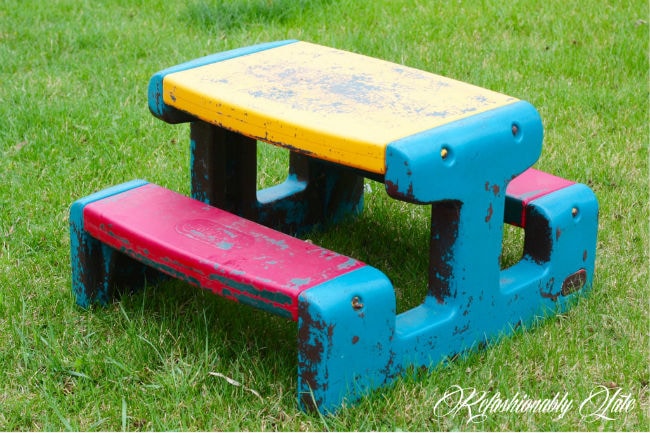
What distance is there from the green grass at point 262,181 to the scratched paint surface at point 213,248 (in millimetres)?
256

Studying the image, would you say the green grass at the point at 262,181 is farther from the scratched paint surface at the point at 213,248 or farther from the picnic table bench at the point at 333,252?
the scratched paint surface at the point at 213,248

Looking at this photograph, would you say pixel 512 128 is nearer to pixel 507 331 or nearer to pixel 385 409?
pixel 507 331

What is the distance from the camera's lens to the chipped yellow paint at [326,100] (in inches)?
96.8

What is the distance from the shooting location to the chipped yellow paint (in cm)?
246

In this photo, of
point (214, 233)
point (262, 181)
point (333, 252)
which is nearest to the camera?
point (333, 252)

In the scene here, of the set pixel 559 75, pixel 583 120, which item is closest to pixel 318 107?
pixel 583 120

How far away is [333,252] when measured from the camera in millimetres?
2553

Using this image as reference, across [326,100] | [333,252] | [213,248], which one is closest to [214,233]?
[213,248]

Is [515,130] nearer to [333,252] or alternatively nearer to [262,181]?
[333,252]

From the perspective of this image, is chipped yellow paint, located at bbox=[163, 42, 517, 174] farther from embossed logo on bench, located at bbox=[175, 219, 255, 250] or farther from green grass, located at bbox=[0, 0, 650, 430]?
green grass, located at bbox=[0, 0, 650, 430]

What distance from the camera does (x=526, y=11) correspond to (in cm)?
539

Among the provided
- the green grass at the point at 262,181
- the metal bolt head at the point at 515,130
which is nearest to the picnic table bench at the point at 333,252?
the metal bolt head at the point at 515,130

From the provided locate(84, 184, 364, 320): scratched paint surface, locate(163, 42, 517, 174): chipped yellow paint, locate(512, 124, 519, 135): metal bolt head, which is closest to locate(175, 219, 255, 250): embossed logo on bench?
locate(84, 184, 364, 320): scratched paint surface

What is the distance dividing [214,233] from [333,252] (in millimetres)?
338
